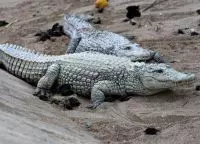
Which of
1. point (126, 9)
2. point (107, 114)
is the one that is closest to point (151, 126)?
point (107, 114)

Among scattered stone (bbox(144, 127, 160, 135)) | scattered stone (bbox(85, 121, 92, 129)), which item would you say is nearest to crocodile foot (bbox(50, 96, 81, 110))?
scattered stone (bbox(85, 121, 92, 129))

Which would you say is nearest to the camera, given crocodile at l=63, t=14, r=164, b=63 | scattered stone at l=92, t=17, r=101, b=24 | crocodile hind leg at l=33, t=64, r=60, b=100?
crocodile hind leg at l=33, t=64, r=60, b=100

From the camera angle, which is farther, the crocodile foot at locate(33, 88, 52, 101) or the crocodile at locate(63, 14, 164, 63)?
the crocodile at locate(63, 14, 164, 63)

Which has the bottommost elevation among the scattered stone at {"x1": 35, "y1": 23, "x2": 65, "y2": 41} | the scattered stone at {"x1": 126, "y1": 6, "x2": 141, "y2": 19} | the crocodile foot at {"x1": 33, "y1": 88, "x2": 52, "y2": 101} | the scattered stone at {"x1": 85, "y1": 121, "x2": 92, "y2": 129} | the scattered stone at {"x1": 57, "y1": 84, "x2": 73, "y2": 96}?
the scattered stone at {"x1": 126, "y1": 6, "x2": 141, "y2": 19}

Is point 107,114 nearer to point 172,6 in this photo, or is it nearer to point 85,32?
point 85,32

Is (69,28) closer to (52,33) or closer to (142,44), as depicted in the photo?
(52,33)

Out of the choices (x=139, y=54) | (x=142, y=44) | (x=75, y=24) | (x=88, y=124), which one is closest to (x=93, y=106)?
(x=88, y=124)

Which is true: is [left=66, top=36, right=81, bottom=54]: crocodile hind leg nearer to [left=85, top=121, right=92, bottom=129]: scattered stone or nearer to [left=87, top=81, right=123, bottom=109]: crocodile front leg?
[left=87, top=81, right=123, bottom=109]: crocodile front leg
